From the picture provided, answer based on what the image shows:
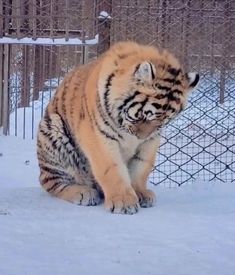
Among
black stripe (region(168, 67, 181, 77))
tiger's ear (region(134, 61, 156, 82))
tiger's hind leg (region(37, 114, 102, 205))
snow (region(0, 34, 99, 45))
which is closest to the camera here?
tiger's ear (region(134, 61, 156, 82))

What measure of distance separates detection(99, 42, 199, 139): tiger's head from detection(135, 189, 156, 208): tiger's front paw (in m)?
0.27

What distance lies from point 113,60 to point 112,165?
1.53 feet

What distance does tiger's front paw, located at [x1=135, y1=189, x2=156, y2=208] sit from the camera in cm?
322

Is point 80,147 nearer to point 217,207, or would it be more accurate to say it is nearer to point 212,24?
point 217,207

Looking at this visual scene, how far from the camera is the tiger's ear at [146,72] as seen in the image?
3.02 metres

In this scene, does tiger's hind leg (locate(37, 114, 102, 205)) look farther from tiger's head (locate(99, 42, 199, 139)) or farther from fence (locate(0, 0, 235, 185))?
fence (locate(0, 0, 235, 185))

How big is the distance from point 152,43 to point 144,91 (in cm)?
177

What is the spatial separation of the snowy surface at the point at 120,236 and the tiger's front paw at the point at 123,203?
0.04 meters

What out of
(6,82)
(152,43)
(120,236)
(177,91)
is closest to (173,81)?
(177,91)

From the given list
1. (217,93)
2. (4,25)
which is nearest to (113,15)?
(217,93)

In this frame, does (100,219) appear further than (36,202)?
No

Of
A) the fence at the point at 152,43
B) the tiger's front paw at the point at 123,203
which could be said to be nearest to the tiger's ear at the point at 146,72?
the tiger's front paw at the point at 123,203

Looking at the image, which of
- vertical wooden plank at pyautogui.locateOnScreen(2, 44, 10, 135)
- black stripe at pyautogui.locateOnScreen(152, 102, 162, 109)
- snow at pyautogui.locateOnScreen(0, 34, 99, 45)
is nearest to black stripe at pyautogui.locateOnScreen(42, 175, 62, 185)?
black stripe at pyautogui.locateOnScreen(152, 102, 162, 109)

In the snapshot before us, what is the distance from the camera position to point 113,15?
4.93 metres
